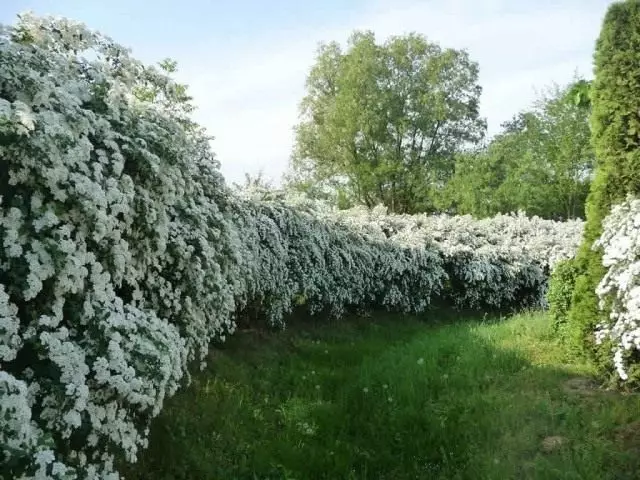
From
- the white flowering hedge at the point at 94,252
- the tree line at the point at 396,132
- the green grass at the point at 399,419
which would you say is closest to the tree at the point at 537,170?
the tree line at the point at 396,132

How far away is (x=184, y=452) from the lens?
5621mm

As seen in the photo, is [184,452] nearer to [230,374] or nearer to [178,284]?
[178,284]

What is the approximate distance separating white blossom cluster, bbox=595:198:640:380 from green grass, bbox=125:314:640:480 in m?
0.57

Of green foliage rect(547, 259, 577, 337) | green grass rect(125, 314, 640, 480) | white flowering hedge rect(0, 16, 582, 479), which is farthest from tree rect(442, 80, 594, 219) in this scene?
white flowering hedge rect(0, 16, 582, 479)

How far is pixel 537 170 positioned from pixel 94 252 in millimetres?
29630

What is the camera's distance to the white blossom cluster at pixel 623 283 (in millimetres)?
5855

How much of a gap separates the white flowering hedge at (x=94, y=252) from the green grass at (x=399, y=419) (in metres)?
0.66

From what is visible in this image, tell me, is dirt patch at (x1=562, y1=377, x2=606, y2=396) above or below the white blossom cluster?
below

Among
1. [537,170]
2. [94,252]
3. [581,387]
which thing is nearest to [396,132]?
[537,170]

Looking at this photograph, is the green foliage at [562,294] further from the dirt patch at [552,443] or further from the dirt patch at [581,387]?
the dirt patch at [552,443]

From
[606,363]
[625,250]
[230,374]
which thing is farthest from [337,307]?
[625,250]

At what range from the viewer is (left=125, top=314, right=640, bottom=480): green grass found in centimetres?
541

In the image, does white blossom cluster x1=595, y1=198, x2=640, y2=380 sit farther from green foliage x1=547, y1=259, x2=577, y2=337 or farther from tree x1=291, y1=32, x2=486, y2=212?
tree x1=291, y1=32, x2=486, y2=212

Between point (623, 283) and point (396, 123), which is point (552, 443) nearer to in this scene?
point (623, 283)
